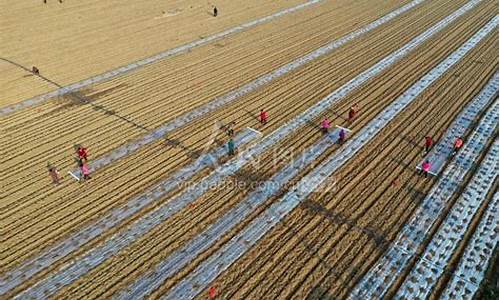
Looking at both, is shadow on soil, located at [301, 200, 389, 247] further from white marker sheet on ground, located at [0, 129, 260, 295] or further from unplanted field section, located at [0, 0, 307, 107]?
unplanted field section, located at [0, 0, 307, 107]

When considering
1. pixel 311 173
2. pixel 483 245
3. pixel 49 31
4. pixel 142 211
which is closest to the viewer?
pixel 483 245

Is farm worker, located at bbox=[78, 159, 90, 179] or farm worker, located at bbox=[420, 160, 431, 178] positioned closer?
farm worker, located at bbox=[420, 160, 431, 178]

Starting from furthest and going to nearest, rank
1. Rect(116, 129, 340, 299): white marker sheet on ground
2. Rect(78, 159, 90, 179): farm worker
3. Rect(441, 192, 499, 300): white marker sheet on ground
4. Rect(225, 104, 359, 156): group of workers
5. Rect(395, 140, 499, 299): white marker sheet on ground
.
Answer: Rect(225, 104, 359, 156): group of workers, Rect(78, 159, 90, 179): farm worker, Rect(116, 129, 340, 299): white marker sheet on ground, Rect(395, 140, 499, 299): white marker sheet on ground, Rect(441, 192, 499, 300): white marker sheet on ground

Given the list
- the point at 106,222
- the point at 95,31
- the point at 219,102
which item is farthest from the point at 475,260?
the point at 95,31

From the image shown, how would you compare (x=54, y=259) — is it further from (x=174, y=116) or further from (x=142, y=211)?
(x=174, y=116)

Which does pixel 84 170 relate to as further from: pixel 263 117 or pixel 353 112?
pixel 353 112

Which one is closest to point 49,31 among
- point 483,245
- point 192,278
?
point 192,278

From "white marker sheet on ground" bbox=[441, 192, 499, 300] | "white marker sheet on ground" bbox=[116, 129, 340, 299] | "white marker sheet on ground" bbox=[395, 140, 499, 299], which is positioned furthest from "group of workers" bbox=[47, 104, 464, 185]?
"white marker sheet on ground" bbox=[441, 192, 499, 300]
